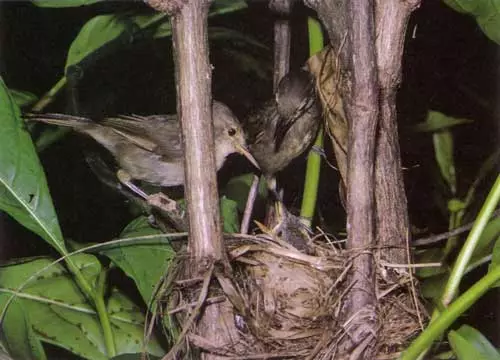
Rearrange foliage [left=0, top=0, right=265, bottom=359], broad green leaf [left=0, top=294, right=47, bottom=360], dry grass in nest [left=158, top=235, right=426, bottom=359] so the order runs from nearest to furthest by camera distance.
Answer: dry grass in nest [left=158, top=235, right=426, bottom=359]
broad green leaf [left=0, top=294, right=47, bottom=360]
foliage [left=0, top=0, right=265, bottom=359]

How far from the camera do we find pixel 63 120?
222cm

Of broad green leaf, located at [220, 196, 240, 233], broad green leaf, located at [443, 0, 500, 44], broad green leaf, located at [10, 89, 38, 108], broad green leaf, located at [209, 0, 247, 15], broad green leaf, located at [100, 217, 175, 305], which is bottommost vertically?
broad green leaf, located at [100, 217, 175, 305]

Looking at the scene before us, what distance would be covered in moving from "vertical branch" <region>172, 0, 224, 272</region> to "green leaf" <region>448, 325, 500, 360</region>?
0.42 metres

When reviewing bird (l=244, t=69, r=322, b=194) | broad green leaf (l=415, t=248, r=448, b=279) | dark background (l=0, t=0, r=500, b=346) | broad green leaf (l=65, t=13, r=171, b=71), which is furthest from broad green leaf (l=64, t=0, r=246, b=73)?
broad green leaf (l=415, t=248, r=448, b=279)

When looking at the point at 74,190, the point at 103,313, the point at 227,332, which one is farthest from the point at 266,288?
the point at 74,190

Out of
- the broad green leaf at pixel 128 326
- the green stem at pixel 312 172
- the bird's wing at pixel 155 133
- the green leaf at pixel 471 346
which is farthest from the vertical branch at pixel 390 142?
the bird's wing at pixel 155 133

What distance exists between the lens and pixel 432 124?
2.30 metres

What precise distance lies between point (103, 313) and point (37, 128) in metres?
0.73

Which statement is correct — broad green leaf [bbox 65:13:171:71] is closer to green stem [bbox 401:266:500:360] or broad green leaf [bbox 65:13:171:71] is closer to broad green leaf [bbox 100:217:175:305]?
broad green leaf [bbox 100:217:175:305]

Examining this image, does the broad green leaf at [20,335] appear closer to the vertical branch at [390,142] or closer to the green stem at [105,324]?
the green stem at [105,324]

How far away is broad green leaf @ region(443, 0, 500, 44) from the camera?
5.02 feet

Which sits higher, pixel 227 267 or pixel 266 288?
pixel 227 267

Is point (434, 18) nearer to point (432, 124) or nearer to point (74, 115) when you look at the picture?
point (432, 124)

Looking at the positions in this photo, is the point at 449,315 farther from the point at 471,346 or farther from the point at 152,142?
the point at 152,142
